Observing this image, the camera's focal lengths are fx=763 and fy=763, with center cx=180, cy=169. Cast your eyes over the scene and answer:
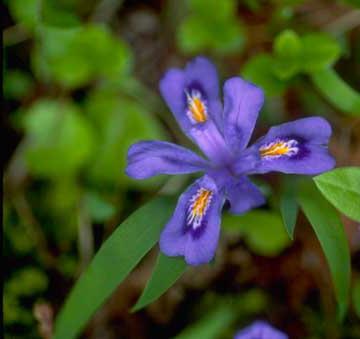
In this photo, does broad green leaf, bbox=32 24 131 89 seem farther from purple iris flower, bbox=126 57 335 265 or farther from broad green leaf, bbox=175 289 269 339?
broad green leaf, bbox=175 289 269 339

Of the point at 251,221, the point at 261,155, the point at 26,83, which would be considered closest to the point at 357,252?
the point at 251,221

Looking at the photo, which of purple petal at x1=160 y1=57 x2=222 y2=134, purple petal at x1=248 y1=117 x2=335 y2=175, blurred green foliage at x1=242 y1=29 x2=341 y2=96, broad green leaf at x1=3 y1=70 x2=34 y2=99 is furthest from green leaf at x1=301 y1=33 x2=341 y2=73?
broad green leaf at x1=3 y1=70 x2=34 y2=99

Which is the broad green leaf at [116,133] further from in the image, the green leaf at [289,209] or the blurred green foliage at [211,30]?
the green leaf at [289,209]

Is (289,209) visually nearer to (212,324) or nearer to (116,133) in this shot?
(212,324)

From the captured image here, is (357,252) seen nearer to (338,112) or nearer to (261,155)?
(338,112)

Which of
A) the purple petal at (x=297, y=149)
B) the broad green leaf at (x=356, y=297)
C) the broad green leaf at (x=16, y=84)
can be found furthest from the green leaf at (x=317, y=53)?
the broad green leaf at (x=16, y=84)

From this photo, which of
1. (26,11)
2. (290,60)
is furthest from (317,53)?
(26,11)
